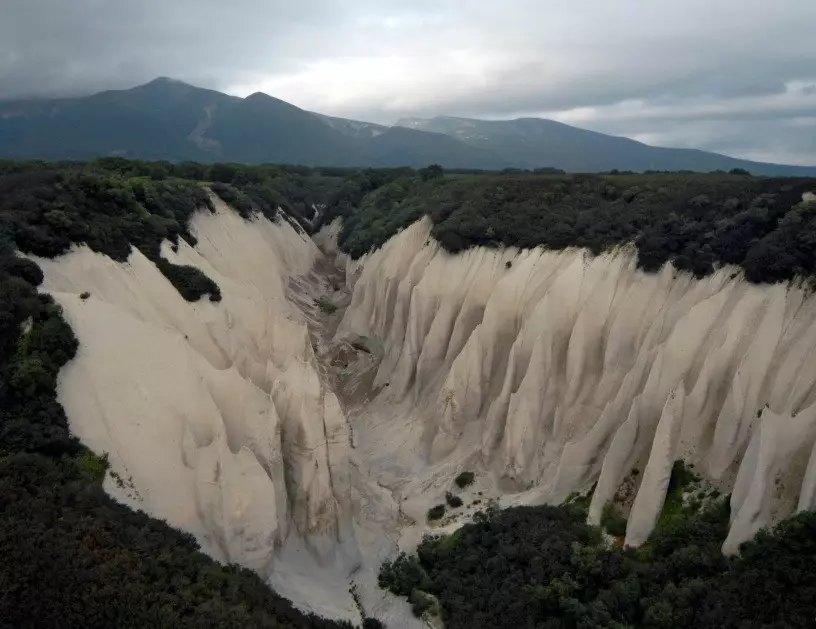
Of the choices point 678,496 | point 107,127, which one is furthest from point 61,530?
point 107,127

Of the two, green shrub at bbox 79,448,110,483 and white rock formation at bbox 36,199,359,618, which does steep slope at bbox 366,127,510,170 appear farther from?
green shrub at bbox 79,448,110,483

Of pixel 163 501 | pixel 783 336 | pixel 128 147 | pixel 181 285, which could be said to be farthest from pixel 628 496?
pixel 128 147

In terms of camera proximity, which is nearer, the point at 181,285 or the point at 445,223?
the point at 181,285

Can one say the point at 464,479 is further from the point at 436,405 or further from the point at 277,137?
the point at 277,137

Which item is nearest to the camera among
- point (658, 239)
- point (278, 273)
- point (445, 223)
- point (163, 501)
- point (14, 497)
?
point (14, 497)

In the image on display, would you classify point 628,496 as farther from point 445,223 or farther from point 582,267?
point 445,223

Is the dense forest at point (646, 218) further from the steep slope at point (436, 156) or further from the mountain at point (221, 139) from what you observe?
the mountain at point (221, 139)

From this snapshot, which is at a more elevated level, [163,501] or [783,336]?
[783,336]
